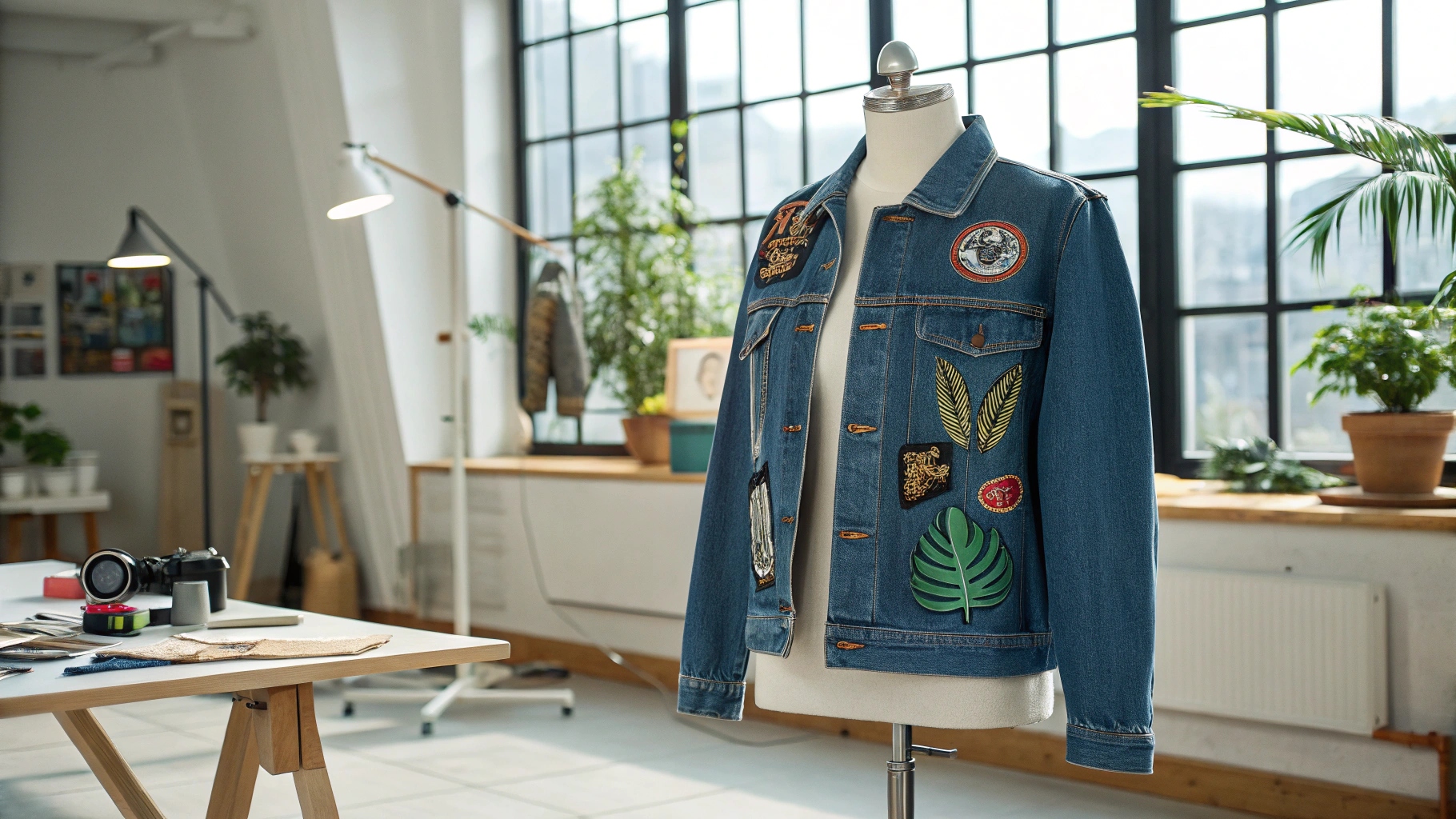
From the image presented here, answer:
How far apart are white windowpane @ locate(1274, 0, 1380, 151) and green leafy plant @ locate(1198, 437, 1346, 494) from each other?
0.80 meters

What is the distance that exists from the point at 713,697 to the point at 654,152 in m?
3.78

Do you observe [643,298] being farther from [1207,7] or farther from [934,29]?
[1207,7]

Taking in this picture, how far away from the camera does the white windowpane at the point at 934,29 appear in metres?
4.31

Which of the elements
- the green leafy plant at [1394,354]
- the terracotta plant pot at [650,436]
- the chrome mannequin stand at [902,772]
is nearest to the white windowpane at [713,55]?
the terracotta plant pot at [650,436]

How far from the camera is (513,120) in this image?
19.1 ft

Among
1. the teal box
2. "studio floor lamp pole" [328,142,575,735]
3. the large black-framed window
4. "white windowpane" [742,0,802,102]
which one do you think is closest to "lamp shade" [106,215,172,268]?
"studio floor lamp pole" [328,142,575,735]

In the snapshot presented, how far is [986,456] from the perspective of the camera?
63.6 inches

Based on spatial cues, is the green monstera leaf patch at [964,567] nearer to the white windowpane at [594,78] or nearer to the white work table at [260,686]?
the white work table at [260,686]

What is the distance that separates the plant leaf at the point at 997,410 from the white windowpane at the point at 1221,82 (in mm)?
2340

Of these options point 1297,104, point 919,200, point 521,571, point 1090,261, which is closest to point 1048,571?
point 1090,261

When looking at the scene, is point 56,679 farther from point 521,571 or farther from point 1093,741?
point 521,571

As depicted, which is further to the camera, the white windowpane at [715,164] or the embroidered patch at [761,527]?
the white windowpane at [715,164]

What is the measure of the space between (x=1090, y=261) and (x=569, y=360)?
10.0 feet

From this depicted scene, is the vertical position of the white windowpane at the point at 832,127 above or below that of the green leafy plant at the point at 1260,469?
above
